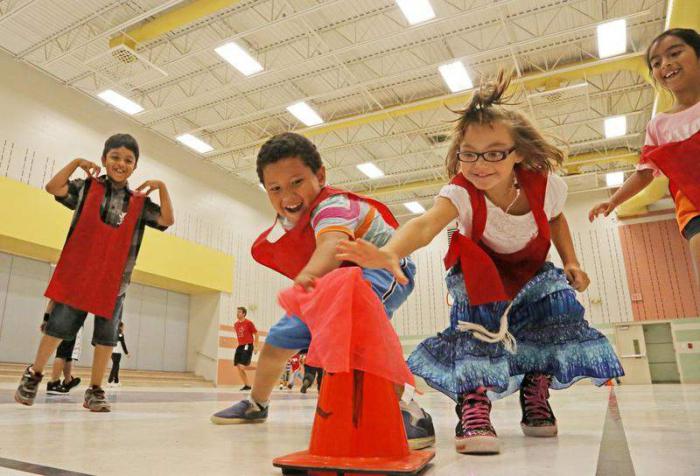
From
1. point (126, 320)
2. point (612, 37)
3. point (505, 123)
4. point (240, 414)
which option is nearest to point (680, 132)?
point (505, 123)

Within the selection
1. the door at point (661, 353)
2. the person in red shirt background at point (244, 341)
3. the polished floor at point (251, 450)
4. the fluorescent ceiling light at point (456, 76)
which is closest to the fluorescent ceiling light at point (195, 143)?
the person in red shirt background at point (244, 341)

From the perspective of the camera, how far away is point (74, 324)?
8.15 feet

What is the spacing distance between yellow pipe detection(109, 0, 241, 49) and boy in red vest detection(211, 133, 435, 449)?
6573 millimetres

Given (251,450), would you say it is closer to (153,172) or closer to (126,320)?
(126,320)

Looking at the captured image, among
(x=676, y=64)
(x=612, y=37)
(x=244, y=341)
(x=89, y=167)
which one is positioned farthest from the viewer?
(x=244, y=341)

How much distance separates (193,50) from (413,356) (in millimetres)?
8485

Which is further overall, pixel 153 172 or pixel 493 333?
pixel 153 172

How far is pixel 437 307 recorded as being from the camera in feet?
51.4

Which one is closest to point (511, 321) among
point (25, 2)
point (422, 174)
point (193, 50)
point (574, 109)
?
point (193, 50)

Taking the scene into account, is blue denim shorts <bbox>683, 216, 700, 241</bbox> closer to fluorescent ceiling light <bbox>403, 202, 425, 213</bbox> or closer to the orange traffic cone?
the orange traffic cone

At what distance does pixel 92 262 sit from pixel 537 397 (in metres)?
2.11

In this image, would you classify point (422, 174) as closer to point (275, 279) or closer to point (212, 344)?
point (275, 279)

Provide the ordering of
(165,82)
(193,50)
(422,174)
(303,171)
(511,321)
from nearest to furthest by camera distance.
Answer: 1. (303,171)
2. (511,321)
3. (193,50)
4. (165,82)
5. (422,174)

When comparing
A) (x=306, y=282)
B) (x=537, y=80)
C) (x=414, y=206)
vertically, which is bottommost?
(x=306, y=282)
